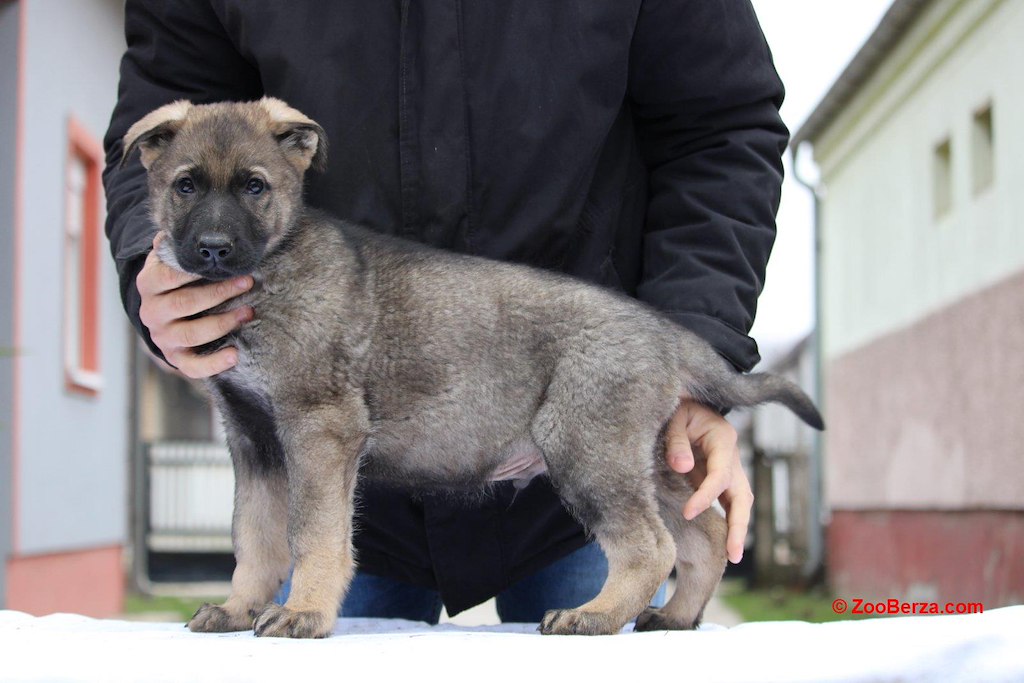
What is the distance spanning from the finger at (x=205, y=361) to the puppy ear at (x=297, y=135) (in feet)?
1.92

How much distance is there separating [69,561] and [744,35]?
9772 mm

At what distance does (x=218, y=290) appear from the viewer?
3.02m

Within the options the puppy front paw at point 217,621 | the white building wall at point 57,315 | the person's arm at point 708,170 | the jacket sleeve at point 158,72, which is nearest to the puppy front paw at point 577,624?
the person's arm at point 708,170

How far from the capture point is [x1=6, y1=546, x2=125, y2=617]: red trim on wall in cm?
971

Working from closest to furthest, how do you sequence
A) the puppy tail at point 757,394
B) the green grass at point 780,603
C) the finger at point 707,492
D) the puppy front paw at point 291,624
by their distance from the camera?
1. the puppy front paw at point 291,624
2. the finger at point 707,492
3. the puppy tail at point 757,394
4. the green grass at point 780,603

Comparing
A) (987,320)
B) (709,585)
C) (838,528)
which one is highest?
(709,585)

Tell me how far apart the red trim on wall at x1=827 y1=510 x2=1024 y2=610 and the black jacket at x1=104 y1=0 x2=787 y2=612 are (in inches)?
266

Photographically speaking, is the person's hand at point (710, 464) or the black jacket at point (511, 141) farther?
the black jacket at point (511, 141)

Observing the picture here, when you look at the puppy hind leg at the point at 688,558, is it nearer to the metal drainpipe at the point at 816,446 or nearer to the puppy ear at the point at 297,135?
the puppy ear at the point at 297,135

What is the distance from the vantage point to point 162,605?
15.1 meters

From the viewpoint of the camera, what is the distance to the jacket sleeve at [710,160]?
335cm

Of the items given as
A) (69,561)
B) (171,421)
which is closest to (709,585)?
(69,561)

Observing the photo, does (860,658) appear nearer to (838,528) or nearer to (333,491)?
(333,491)

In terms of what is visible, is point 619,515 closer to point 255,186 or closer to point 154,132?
point 255,186
